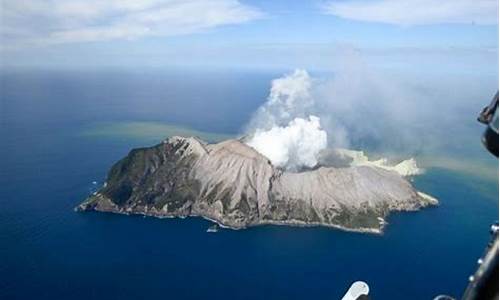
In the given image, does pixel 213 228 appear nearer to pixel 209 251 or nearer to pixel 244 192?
pixel 209 251

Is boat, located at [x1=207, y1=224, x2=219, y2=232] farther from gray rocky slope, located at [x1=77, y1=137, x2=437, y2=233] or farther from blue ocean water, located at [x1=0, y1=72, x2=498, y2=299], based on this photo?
gray rocky slope, located at [x1=77, y1=137, x2=437, y2=233]

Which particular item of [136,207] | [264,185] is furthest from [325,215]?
[136,207]

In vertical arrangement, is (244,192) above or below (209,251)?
above

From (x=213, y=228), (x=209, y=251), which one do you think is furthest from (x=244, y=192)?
(x=209, y=251)

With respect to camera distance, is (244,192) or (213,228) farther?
(244,192)

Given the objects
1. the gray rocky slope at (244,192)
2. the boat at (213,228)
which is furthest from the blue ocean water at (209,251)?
the gray rocky slope at (244,192)

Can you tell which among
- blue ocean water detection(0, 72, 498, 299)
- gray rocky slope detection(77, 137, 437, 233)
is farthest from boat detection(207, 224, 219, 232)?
gray rocky slope detection(77, 137, 437, 233)

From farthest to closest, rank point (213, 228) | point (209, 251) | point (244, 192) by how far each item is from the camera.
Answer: point (244, 192)
point (213, 228)
point (209, 251)

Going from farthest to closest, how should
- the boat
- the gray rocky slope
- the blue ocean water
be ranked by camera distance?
the gray rocky slope → the boat → the blue ocean water
